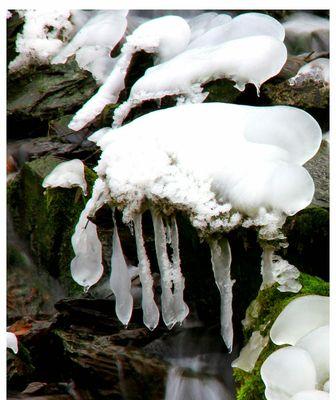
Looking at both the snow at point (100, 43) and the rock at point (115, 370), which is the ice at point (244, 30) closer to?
the snow at point (100, 43)

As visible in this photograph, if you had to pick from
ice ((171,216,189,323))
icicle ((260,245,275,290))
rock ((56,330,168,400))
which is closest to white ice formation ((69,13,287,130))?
ice ((171,216,189,323))

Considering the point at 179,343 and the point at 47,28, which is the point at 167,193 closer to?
the point at 179,343

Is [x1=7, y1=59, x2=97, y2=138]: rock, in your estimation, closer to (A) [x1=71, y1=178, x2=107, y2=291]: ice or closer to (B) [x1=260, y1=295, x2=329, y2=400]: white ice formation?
(A) [x1=71, y1=178, x2=107, y2=291]: ice

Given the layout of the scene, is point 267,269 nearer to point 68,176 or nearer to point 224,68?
point 224,68

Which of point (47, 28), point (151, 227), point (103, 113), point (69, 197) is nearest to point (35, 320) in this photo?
point (69, 197)

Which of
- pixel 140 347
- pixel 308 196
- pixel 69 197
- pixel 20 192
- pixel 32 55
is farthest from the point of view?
pixel 32 55

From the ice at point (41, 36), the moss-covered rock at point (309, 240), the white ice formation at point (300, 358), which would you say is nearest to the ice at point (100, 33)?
the ice at point (41, 36)

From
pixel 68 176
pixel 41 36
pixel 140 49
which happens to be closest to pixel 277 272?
pixel 68 176
